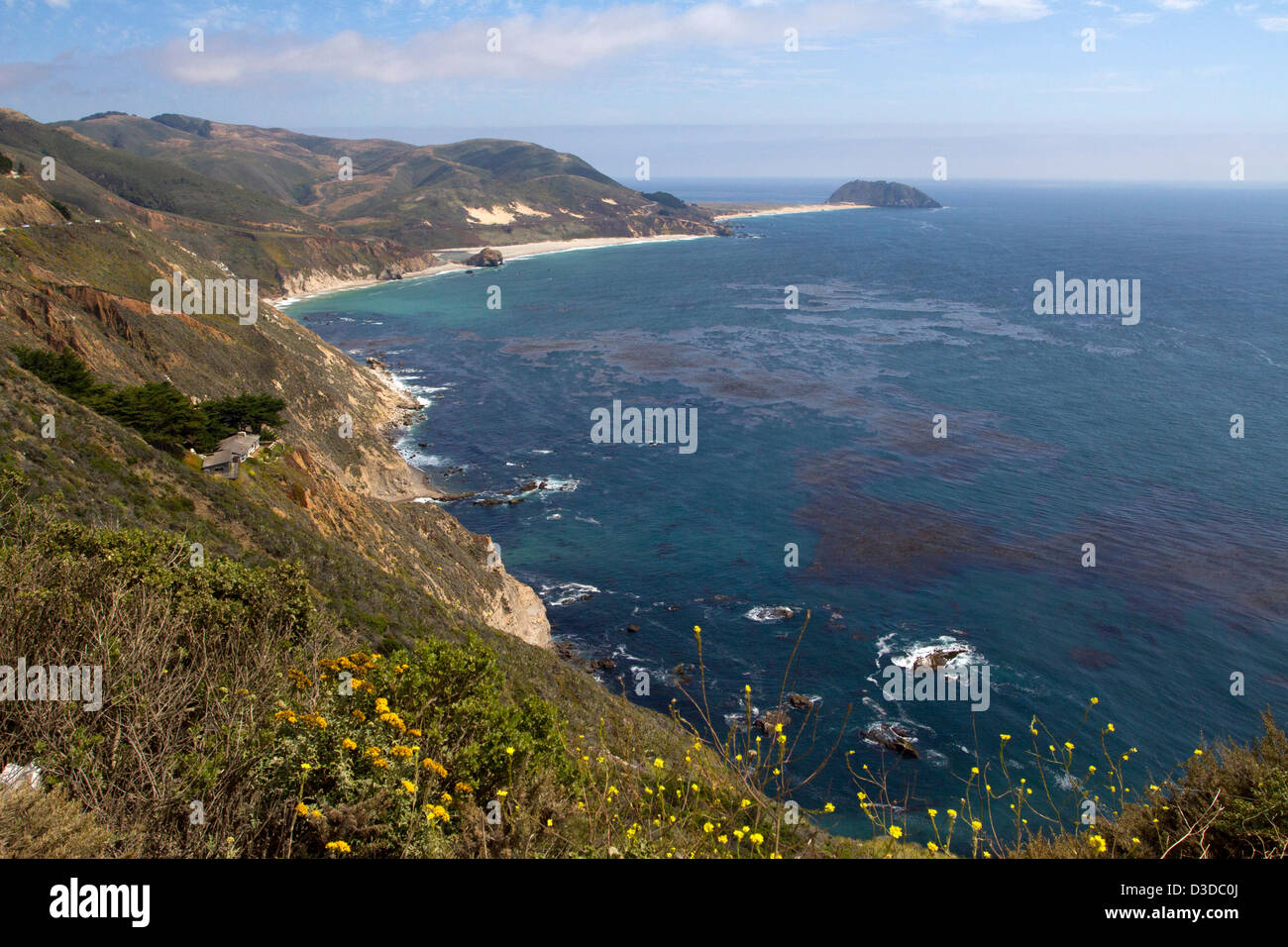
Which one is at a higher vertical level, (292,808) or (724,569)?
(292,808)

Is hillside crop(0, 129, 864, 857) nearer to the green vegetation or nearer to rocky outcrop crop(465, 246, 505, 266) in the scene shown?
the green vegetation

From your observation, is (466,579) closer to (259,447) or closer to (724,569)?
(259,447)

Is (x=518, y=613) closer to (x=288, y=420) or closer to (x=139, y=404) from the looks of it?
(x=139, y=404)

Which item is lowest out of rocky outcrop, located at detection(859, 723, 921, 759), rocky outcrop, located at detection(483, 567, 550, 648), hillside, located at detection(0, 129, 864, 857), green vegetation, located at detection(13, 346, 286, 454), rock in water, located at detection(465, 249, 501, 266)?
rocky outcrop, located at detection(859, 723, 921, 759)

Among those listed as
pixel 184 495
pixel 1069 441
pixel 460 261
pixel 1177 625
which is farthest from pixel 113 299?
pixel 460 261

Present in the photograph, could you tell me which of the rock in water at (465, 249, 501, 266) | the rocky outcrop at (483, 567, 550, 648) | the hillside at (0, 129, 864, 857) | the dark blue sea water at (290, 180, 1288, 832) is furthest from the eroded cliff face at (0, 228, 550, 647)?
the rock in water at (465, 249, 501, 266)

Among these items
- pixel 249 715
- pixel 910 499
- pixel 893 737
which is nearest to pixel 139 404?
pixel 249 715
